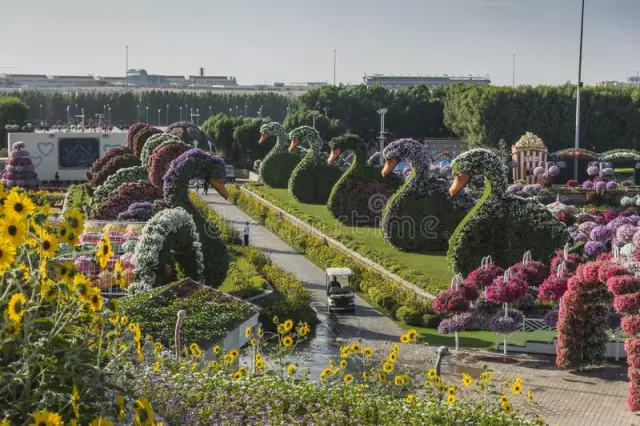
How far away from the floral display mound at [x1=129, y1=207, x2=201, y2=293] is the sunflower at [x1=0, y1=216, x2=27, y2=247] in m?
13.6

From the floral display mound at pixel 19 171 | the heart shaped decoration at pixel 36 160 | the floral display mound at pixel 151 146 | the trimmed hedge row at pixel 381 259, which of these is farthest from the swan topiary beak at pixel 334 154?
the heart shaped decoration at pixel 36 160

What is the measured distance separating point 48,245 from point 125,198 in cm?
2304

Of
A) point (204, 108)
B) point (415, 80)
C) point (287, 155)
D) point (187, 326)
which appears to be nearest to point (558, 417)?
point (187, 326)

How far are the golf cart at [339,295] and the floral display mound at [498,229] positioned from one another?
275 centimetres

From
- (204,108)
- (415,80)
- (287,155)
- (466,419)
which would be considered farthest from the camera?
(415,80)

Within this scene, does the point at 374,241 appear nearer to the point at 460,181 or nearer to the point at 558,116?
the point at 460,181

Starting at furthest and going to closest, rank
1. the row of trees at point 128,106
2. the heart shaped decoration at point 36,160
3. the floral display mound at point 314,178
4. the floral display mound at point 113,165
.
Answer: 1. the row of trees at point 128,106
2. the heart shaped decoration at point 36,160
3. the floral display mound at point 314,178
4. the floral display mound at point 113,165

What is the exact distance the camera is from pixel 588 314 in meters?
16.2

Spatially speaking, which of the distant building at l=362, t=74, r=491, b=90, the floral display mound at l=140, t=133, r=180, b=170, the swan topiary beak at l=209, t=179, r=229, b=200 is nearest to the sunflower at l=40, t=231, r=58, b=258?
the swan topiary beak at l=209, t=179, r=229, b=200

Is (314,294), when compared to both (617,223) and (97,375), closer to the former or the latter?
(617,223)

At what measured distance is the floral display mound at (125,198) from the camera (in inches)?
1099

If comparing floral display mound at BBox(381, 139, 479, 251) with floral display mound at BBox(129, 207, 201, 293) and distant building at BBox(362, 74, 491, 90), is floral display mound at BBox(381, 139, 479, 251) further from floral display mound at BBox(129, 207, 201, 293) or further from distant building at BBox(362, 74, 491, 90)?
distant building at BBox(362, 74, 491, 90)

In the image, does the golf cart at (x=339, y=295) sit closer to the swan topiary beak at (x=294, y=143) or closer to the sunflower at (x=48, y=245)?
the sunflower at (x=48, y=245)

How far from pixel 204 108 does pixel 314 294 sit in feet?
272
